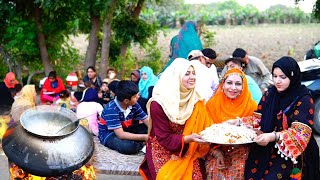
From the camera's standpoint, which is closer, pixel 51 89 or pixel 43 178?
pixel 43 178

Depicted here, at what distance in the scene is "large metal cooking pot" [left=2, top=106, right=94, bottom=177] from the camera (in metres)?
3.37

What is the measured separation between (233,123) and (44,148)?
158cm

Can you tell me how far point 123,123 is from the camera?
14.7 ft

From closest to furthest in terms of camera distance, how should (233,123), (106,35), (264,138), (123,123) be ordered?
1. (264,138)
2. (233,123)
3. (123,123)
4. (106,35)

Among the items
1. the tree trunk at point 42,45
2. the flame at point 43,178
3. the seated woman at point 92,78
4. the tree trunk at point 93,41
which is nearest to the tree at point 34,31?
the tree trunk at point 42,45

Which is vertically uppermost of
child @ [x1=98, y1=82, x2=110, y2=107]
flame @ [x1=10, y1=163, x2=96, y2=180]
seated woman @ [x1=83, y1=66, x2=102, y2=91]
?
seated woman @ [x1=83, y1=66, x2=102, y2=91]

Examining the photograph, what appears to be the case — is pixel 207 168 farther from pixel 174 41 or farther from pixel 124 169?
pixel 174 41

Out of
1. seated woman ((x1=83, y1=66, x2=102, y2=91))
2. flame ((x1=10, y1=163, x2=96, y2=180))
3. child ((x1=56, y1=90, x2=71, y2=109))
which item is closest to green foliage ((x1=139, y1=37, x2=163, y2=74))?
seated woman ((x1=83, y1=66, x2=102, y2=91))

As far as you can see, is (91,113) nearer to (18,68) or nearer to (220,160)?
(220,160)

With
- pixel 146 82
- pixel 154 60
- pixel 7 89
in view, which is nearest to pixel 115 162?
pixel 146 82

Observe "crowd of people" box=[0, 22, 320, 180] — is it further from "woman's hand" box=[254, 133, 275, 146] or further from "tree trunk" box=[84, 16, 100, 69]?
"tree trunk" box=[84, 16, 100, 69]

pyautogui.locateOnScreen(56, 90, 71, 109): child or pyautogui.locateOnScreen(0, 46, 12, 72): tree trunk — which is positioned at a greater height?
pyautogui.locateOnScreen(0, 46, 12, 72): tree trunk

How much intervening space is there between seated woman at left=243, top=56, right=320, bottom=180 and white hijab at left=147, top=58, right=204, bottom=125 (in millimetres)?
623

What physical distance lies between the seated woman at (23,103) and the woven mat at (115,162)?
5.95 feet
